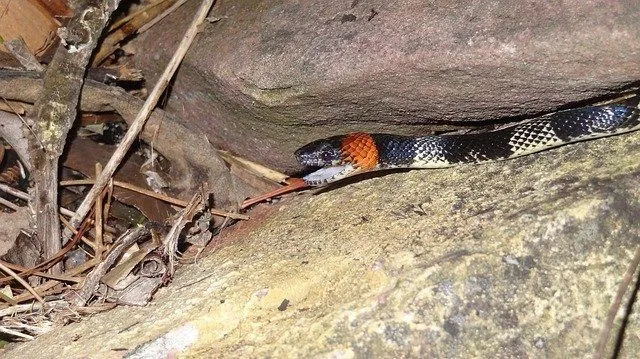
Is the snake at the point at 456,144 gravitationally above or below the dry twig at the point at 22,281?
above

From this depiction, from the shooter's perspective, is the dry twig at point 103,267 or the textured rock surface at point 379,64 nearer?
the textured rock surface at point 379,64

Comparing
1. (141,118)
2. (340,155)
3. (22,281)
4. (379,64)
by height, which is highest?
(379,64)

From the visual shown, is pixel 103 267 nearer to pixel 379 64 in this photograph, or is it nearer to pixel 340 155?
pixel 340 155

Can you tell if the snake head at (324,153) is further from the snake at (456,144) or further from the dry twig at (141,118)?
the dry twig at (141,118)

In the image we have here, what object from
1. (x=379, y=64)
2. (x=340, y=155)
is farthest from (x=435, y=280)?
(x=340, y=155)

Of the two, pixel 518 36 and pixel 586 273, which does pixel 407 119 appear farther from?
pixel 586 273

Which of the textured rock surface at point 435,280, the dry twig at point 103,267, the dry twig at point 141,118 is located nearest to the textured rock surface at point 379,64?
the dry twig at point 141,118
